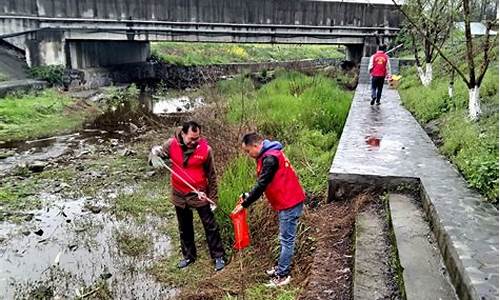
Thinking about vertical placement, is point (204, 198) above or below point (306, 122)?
above

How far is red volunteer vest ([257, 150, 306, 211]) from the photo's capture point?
410cm

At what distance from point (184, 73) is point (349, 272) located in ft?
78.1

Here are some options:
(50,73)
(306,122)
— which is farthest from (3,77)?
(306,122)

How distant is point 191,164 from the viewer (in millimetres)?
4715

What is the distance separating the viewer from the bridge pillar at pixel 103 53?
68.6 ft

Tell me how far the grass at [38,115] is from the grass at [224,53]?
12.8m

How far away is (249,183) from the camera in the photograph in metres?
5.67

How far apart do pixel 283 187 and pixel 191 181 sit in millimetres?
1126

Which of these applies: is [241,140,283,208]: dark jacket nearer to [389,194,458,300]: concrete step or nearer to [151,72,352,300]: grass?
[151,72,352,300]: grass

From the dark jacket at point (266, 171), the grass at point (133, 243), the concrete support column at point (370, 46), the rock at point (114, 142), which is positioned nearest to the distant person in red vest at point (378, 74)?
the rock at point (114, 142)

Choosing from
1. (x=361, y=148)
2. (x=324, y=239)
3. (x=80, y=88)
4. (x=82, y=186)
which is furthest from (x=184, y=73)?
(x=324, y=239)

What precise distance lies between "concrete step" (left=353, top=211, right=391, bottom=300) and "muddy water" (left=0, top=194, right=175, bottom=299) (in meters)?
2.01

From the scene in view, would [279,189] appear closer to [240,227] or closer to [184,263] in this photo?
[240,227]

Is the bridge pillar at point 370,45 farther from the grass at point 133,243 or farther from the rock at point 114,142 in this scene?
the grass at point 133,243
